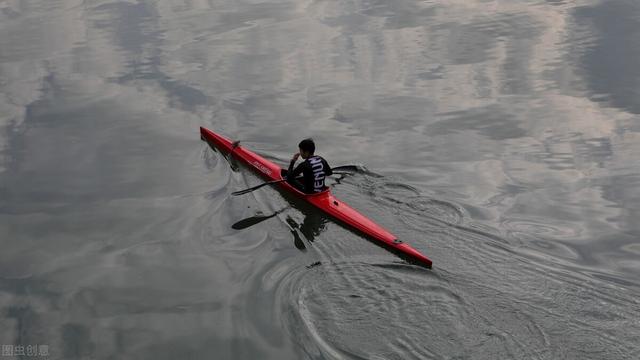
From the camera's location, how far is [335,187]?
12922 millimetres

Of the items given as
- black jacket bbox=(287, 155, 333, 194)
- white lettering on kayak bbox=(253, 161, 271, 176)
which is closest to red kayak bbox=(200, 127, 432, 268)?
white lettering on kayak bbox=(253, 161, 271, 176)

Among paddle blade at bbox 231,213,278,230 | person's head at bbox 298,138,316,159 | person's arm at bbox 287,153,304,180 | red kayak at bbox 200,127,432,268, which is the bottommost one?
paddle blade at bbox 231,213,278,230

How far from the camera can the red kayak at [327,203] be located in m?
10.4

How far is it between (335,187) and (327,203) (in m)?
0.91

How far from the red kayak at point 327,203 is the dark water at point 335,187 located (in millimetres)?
221

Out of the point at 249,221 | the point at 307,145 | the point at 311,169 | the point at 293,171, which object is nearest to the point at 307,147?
the point at 307,145

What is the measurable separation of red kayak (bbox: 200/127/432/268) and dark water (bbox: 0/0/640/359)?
0.73 feet

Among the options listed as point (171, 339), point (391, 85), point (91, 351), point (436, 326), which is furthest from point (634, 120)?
point (91, 351)

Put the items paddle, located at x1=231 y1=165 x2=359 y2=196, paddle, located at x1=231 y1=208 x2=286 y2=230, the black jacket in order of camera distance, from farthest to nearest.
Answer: paddle, located at x1=231 y1=165 x2=359 y2=196 < the black jacket < paddle, located at x1=231 y1=208 x2=286 y2=230

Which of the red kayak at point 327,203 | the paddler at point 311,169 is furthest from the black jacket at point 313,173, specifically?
the red kayak at point 327,203

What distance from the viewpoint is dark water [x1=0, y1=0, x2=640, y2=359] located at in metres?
8.77

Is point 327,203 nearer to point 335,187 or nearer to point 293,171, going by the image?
point 335,187

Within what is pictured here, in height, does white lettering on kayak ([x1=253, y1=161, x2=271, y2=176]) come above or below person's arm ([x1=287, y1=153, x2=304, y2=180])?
below

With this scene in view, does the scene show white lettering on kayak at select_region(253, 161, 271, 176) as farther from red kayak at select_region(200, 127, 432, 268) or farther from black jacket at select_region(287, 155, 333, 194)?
black jacket at select_region(287, 155, 333, 194)
